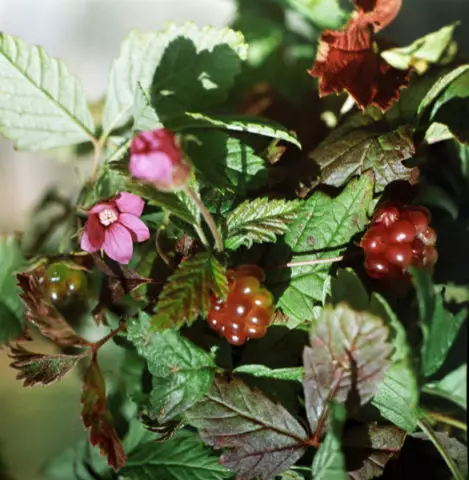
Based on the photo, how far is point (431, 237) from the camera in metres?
0.57

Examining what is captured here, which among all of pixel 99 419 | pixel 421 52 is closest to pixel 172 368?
pixel 99 419

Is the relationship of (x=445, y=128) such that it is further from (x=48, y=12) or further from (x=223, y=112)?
(x=48, y=12)

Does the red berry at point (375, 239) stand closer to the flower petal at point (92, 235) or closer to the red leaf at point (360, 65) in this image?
the red leaf at point (360, 65)

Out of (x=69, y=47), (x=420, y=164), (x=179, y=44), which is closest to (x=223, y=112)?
(x=179, y=44)

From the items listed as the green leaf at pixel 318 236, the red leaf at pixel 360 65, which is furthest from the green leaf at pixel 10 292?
the red leaf at pixel 360 65

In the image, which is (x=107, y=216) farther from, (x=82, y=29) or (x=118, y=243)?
(x=82, y=29)

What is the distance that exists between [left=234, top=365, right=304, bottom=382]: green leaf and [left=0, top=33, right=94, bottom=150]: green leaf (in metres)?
0.34

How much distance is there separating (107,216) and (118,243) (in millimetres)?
30

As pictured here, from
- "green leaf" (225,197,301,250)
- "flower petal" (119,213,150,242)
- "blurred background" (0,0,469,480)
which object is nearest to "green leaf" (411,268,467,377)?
"green leaf" (225,197,301,250)

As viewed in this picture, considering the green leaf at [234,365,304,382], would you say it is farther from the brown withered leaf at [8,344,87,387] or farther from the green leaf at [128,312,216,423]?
the brown withered leaf at [8,344,87,387]

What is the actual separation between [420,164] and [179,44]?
32 cm

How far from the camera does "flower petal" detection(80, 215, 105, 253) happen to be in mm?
589

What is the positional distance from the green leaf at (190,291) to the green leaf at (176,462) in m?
0.19

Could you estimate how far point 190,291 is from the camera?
1.64ft
